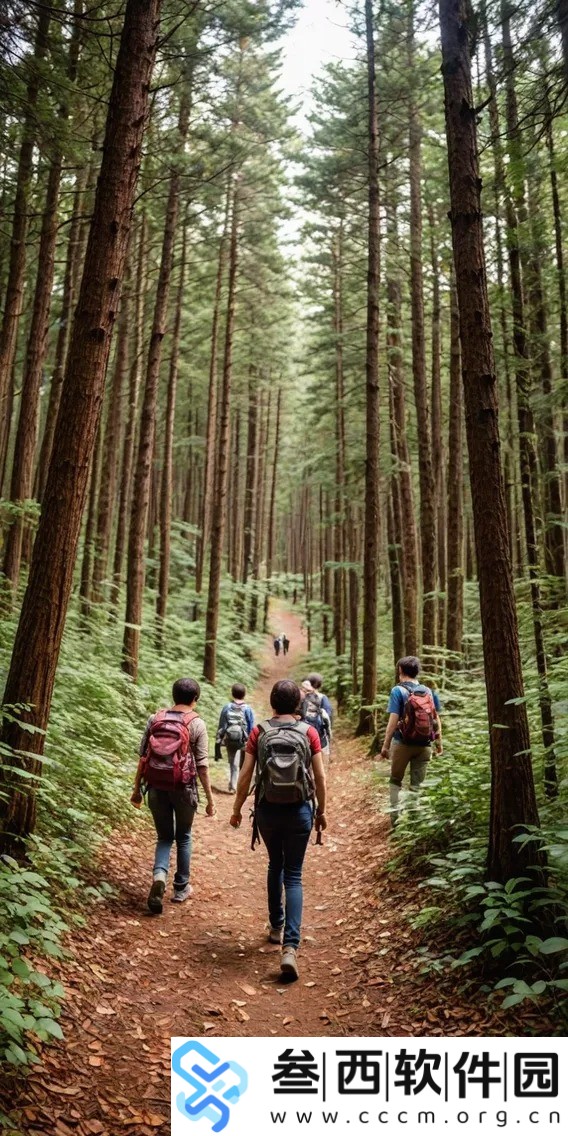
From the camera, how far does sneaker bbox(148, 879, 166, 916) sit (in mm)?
5586

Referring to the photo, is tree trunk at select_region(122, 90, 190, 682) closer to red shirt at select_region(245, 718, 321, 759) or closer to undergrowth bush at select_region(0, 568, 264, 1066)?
undergrowth bush at select_region(0, 568, 264, 1066)

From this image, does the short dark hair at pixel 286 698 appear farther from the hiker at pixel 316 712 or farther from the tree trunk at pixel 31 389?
the tree trunk at pixel 31 389

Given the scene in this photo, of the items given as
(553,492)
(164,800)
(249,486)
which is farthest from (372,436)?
(249,486)

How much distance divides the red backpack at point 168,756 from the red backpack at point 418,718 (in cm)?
240

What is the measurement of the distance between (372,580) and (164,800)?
780 cm

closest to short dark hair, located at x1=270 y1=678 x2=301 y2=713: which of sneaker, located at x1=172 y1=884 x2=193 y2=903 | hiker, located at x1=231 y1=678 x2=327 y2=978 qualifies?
hiker, located at x1=231 y1=678 x2=327 y2=978

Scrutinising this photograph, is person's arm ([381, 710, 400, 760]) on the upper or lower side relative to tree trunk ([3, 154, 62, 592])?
lower

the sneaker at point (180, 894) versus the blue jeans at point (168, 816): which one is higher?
the blue jeans at point (168, 816)

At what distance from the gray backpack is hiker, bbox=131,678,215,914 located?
1.04 meters

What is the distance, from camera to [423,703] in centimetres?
693

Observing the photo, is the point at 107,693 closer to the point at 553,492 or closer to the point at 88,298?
the point at 88,298

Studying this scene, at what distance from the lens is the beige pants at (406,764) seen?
23.5 feet

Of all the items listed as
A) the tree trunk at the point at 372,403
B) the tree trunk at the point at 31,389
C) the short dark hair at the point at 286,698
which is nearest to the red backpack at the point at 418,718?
the short dark hair at the point at 286,698

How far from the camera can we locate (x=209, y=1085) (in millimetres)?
3287
